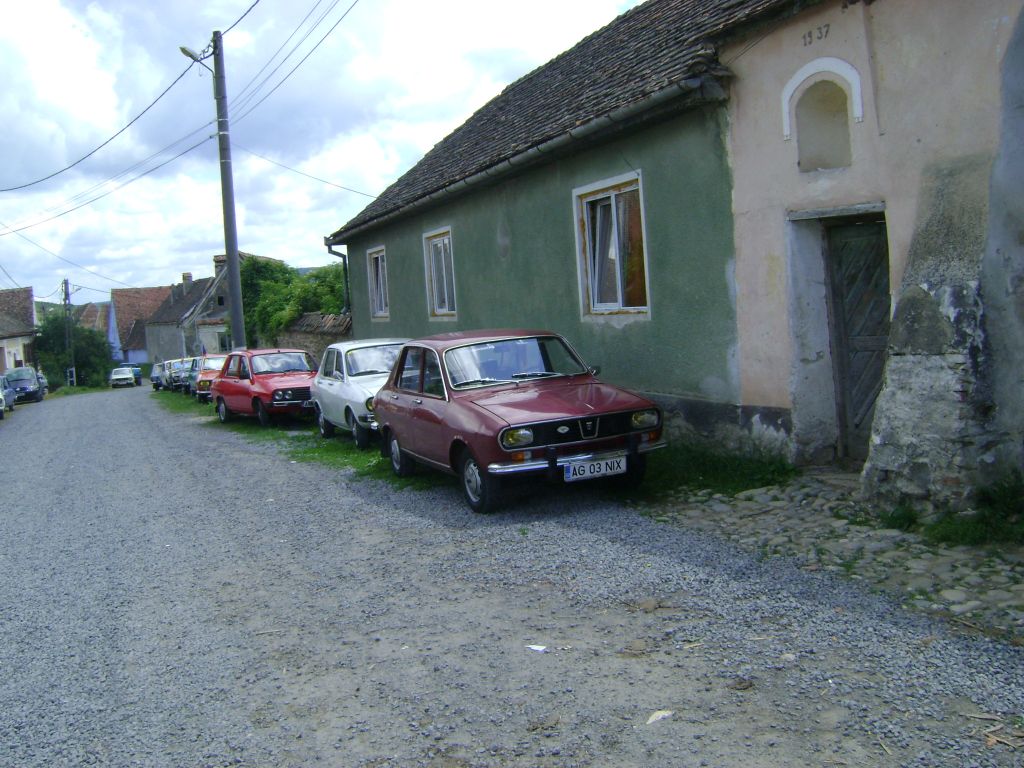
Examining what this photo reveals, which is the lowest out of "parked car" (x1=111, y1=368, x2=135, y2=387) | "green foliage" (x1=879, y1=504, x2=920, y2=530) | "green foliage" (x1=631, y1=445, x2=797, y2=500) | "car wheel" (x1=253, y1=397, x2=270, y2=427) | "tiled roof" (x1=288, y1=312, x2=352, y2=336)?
"green foliage" (x1=879, y1=504, x2=920, y2=530)

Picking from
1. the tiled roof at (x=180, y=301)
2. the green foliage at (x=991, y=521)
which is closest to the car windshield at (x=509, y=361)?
the green foliage at (x=991, y=521)

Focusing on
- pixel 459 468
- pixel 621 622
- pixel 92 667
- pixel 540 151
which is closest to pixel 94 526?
pixel 459 468

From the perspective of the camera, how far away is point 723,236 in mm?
8648

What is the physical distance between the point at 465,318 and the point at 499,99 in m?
5.25

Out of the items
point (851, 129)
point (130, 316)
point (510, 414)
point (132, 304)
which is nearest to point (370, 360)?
point (510, 414)

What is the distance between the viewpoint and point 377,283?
1975 centimetres

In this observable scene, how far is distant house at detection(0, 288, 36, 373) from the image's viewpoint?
60.5m

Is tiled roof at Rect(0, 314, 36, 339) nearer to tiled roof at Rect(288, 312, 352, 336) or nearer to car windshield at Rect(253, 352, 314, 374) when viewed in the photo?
tiled roof at Rect(288, 312, 352, 336)

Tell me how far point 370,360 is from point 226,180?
377 inches

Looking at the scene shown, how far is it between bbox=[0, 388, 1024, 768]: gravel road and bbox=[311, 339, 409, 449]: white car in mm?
4736

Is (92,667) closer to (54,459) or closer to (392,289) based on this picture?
(54,459)

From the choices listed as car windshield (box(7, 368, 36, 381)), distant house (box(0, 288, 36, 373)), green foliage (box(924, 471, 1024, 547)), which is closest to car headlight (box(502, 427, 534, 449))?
green foliage (box(924, 471, 1024, 547))

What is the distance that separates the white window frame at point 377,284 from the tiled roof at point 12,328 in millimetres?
49110

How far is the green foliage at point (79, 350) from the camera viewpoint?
2717 inches
